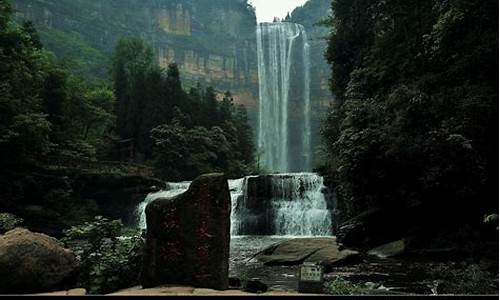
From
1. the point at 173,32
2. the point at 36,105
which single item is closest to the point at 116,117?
the point at 36,105

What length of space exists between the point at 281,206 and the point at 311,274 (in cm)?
1948

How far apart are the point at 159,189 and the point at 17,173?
8.55 m

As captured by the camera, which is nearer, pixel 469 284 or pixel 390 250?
pixel 469 284

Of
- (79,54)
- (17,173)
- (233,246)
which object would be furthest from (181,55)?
(233,246)

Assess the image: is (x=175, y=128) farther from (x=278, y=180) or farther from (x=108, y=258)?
(x=108, y=258)

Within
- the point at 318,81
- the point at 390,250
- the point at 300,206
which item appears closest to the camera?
the point at 390,250

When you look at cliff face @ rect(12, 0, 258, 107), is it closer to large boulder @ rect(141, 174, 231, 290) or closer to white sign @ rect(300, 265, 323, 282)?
large boulder @ rect(141, 174, 231, 290)

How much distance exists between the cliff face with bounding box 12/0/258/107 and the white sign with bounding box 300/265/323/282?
66184 mm

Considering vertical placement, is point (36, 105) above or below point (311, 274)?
above

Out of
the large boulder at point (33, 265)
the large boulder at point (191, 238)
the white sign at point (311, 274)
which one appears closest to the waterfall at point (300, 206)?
the large boulder at point (33, 265)

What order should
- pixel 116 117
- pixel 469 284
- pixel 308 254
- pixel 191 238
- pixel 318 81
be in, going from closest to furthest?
pixel 191 238
pixel 469 284
pixel 308 254
pixel 116 117
pixel 318 81

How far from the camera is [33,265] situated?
6.50 meters

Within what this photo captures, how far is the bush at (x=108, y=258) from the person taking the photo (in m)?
6.75

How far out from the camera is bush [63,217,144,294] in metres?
6.75
